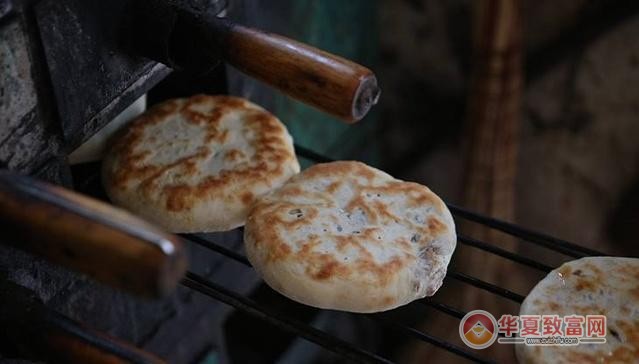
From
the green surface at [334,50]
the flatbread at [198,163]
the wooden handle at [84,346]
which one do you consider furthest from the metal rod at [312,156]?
the wooden handle at [84,346]

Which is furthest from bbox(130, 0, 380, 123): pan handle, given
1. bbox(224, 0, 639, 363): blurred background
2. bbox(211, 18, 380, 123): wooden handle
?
bbox(224, 0, 639, 363): blurred background

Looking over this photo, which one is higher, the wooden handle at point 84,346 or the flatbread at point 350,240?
the wooden handle at point 84,346

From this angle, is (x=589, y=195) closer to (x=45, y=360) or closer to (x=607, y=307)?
(x=607, y=307)

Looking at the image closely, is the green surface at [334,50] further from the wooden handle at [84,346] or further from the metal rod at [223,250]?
the wooden handle at [84,346]

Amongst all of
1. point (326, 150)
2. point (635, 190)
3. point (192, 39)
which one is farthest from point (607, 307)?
point (635, 190)

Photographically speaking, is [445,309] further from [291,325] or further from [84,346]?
[84,346]

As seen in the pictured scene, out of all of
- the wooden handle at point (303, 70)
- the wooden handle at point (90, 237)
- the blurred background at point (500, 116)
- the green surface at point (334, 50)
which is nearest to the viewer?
the wooden handle at point (90, 237)
